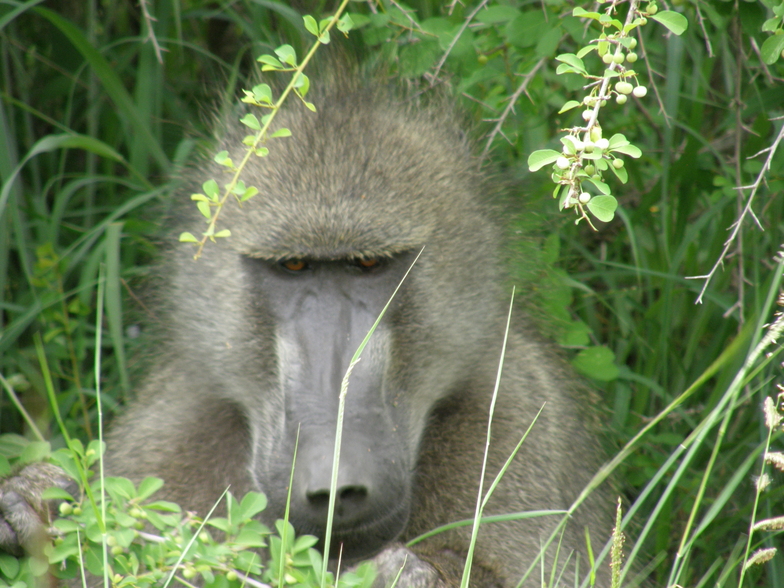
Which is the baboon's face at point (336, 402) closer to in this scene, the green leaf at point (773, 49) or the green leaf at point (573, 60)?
the green leaf at point (573, 60)

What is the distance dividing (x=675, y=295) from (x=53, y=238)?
226cm

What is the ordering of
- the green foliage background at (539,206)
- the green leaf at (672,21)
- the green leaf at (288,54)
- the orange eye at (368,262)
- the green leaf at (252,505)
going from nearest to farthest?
the green leaf at (252,505) < the green leaf at (672,21) < the green leaf at (288,54) < the orange eye at (368,262) < the green foliage background at (539,206)

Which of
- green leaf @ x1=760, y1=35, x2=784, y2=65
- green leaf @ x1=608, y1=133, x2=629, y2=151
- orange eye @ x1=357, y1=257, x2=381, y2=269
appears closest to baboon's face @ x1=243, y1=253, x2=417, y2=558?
orange eye @ x1=357, y1=257, x2=381, y2=269

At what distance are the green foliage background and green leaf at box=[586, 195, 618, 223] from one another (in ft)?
2.60

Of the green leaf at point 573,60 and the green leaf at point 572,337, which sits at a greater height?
the green leaf at point 573,60

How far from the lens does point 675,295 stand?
3.37m

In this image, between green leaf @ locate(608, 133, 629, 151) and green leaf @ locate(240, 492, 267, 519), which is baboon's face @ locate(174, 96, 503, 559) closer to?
green leaf @ locate(240, 492, 267, 519)

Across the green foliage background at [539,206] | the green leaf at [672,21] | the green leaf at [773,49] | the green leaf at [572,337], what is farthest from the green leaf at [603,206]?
the green leaf at [572,337]

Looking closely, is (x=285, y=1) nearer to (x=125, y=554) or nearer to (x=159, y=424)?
(x=159, y=424)

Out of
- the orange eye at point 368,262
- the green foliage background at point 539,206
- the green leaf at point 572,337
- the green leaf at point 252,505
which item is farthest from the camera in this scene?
the green leaf at point 572,337

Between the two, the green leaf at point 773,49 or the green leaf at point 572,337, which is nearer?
the green leaf at point 773,49

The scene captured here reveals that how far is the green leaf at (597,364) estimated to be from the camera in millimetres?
2891

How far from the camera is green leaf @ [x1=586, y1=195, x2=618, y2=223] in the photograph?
1718mm

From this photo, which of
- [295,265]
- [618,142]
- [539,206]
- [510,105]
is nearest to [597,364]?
[539,206]
